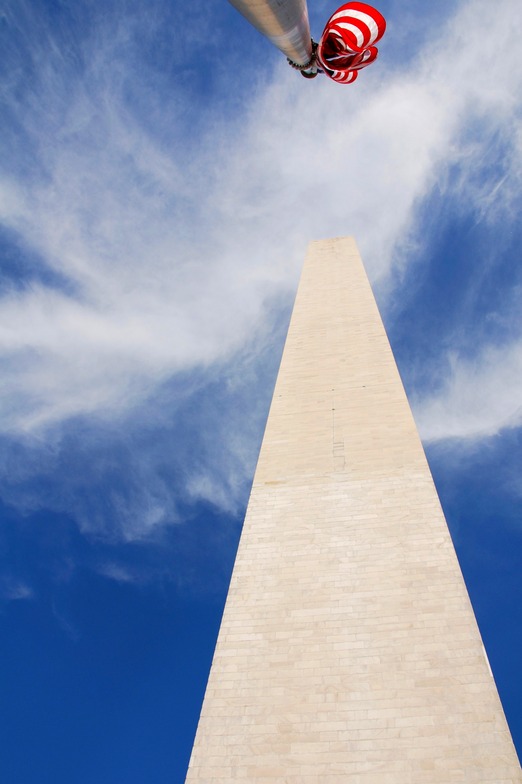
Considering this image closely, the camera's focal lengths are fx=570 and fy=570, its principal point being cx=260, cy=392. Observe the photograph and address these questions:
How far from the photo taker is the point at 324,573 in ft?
36.3

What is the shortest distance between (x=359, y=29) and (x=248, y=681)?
34.6 feet

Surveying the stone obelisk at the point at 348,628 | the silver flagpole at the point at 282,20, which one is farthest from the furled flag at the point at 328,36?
the stone obelisk at the point at 348,628

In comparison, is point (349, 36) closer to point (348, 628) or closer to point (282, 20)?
point (282, 20)

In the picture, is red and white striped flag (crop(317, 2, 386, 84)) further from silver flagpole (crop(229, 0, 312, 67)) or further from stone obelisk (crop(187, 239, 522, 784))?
stone obelisk (crop(187, 239, 522, 784))

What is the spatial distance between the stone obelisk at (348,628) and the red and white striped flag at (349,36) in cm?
787

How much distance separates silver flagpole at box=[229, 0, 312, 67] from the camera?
6.11 meters

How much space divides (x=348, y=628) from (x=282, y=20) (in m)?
9.26

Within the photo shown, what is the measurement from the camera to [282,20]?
6594mm

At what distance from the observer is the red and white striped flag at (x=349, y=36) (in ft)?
28.0

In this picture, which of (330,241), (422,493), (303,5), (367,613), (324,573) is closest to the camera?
(303,5)

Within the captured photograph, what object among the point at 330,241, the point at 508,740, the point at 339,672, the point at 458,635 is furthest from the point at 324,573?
the point at 330,241

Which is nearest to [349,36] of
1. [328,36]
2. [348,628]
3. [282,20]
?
[328,36]

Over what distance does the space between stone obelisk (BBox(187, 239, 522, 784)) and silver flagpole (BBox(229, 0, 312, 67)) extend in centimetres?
834

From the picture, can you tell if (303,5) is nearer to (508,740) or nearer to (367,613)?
(367,613)
